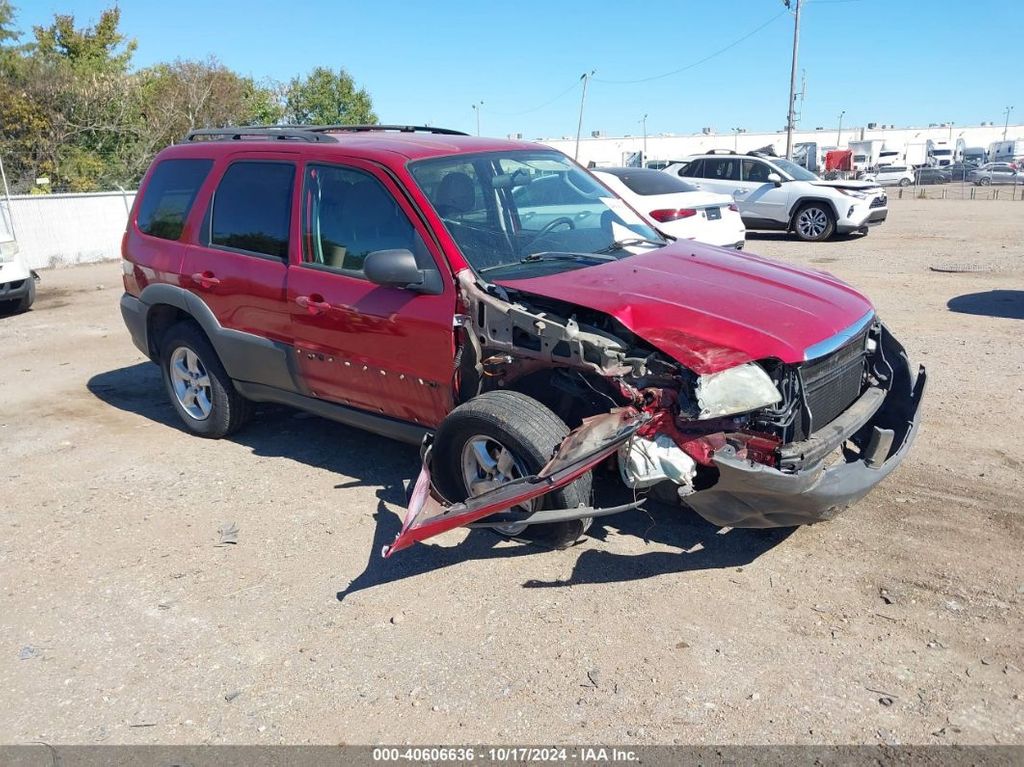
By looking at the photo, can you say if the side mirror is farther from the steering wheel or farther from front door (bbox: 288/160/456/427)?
the steering wheel

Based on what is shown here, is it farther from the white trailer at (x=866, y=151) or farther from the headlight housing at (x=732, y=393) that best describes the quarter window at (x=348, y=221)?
the white trailer at (x=866, y=151)

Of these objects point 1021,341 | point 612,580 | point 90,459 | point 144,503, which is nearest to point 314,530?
point 144,503

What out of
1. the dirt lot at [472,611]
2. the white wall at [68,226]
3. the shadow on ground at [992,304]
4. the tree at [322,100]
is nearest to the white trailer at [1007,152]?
the tree at [322,100]

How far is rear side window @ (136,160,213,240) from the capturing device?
5.71m

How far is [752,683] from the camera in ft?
10.4

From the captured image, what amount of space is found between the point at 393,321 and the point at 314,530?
123 cm

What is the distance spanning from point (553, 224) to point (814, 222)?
42.6ft

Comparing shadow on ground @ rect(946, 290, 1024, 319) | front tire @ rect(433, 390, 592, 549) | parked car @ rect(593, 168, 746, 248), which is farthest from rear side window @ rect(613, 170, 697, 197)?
front tire @ rect(433, 390, 592, 549)

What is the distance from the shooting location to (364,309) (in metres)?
4.55

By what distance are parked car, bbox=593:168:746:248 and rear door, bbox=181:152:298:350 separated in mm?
6672

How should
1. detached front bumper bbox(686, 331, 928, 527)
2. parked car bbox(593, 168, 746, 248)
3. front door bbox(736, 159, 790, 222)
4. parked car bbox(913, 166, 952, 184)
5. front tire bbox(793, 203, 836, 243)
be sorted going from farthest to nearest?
parked car bbox(913, 166, 952, 184), front door bbox(736, 159, 790, 222), front tire bbox(793, 203, 836, 243), parked car bbox(593, 168, 746, 248), detached front bumper bbox(686, 331, 928, 527)

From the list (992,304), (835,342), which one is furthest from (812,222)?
(835,342)

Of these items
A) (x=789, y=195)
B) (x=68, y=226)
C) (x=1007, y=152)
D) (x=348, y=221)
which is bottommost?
(x=68, y=226)

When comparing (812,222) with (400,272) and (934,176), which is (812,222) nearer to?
(400,272)
